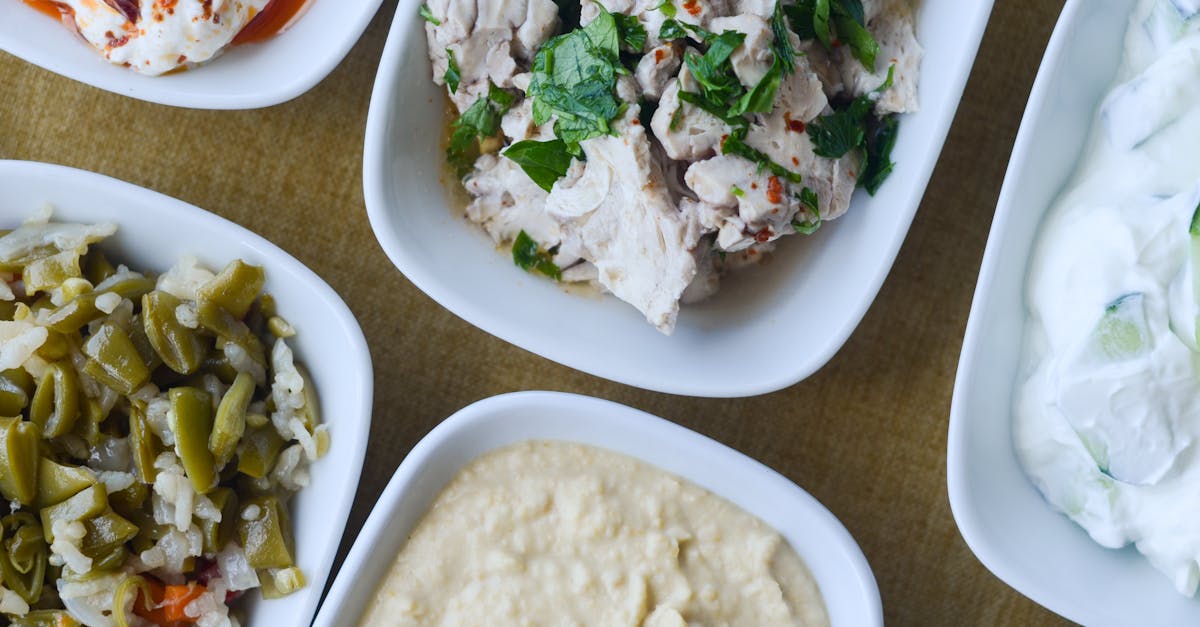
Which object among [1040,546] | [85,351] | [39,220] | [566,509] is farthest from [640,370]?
[39,220]

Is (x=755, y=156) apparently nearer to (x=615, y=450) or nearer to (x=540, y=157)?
(x=540, y=157)

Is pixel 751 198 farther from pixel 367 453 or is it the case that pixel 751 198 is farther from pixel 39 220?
pixel 39 220

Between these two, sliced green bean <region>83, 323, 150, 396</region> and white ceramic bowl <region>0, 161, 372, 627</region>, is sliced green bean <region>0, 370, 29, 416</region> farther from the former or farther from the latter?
white ceramic bowl <region>0, 161, 372, 627</region>

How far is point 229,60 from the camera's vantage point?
2.47 meters

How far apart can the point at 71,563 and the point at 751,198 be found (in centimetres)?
158

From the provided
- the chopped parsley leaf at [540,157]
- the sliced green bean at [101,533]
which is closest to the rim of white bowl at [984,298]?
the chopped parsley leaf at [540,157]

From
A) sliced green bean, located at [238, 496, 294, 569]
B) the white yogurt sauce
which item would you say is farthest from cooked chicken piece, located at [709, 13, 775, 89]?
sliced green bean, located at [238, 496, 294, 569]

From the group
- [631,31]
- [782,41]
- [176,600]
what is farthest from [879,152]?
[176,600]

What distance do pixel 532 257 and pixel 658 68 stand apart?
21.6 inches

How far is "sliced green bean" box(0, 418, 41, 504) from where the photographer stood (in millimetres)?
2234

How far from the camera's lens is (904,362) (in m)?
2.66

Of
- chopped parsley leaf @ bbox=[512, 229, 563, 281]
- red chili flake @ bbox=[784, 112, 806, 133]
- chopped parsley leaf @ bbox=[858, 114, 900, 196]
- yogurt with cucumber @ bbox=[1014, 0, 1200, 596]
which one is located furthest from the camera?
chopped parsley leaf @ bbox=[512, 229, 563, 281]

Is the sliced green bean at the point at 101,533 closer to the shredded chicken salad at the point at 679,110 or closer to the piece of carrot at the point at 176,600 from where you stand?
the piece of carrot at the point at 176,600

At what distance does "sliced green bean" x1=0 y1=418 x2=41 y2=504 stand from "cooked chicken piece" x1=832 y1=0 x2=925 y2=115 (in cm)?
187
